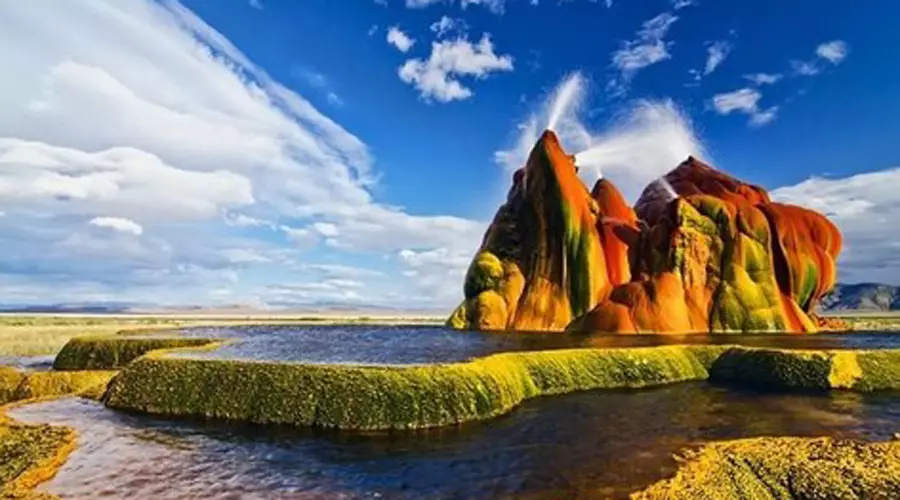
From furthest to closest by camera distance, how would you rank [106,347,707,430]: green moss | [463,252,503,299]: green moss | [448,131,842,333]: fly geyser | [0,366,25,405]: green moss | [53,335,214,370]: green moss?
[463,252,503,299]: green moss < [448,131,842,333]: fly geyser < [53,335,214,370]: green moss < [0,366,25,405]: green moss < [106,347,707,430]: green moss

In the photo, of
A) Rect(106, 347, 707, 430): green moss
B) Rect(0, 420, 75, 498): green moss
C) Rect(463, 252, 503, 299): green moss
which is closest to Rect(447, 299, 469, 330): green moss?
Rect(463, 252, 503, 299): green moss

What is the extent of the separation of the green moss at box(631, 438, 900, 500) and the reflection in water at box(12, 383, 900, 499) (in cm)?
115

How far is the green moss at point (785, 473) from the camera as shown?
16016 millimetres

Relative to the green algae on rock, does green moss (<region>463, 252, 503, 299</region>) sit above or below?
above

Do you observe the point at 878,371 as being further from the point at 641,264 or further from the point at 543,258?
the point at 543,258

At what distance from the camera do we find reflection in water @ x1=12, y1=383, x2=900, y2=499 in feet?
55.0

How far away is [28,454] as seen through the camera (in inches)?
737

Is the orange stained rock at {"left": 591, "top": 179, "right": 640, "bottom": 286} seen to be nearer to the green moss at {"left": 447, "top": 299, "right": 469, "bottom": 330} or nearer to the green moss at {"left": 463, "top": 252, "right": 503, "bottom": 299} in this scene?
the green moss at {"left": 463, "top": 252, "right": 503, "bottom": 299}

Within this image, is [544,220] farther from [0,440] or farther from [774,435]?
[0,440]

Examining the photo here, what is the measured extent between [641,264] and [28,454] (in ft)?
216

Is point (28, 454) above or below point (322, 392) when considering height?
below

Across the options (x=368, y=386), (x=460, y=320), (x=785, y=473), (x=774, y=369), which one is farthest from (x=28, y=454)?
(x=460, y=320)

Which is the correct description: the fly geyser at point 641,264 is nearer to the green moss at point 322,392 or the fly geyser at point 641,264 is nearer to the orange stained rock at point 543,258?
the orange stained rock at point 543,258

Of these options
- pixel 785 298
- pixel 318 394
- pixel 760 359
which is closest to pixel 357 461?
pixel 318 394
